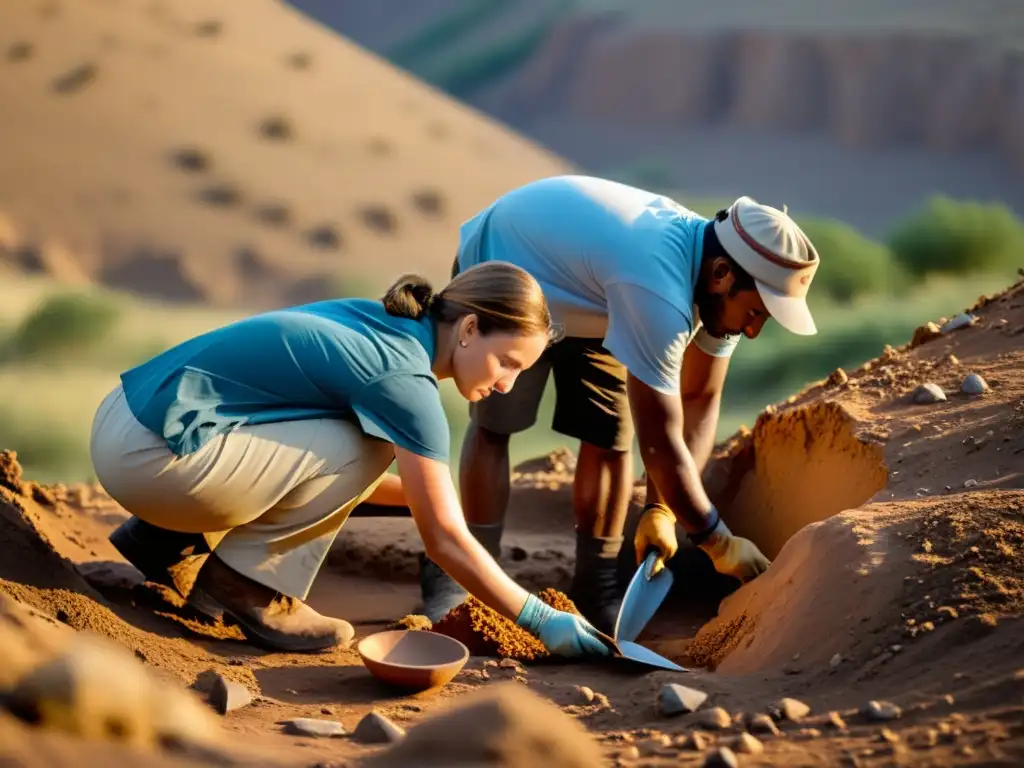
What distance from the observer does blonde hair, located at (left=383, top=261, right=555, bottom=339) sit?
272cm

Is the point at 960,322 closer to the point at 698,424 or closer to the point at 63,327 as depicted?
the point at 698,424

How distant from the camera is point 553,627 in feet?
8.87

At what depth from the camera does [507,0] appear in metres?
22.7

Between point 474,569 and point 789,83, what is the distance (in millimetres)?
16310

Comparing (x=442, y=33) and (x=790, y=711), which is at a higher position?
(x=442, y=33)

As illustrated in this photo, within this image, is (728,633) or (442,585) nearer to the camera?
(728,633)

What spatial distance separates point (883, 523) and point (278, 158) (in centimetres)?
968

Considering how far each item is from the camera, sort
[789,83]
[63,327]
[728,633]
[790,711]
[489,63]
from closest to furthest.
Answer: [790,711], [728,633], [63,327], [789,83], [489,63]

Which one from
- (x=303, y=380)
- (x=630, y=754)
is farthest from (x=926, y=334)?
(x=630, y=754)

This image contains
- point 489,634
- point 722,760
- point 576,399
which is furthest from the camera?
point 576,399

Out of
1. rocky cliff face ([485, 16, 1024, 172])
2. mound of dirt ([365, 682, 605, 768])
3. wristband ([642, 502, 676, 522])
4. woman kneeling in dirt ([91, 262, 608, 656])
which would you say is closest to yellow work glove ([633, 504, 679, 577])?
wristband ([642, 502, 676, 522])

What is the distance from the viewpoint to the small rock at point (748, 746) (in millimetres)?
2053

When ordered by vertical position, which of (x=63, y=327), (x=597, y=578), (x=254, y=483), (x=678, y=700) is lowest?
(x=63, y=327)

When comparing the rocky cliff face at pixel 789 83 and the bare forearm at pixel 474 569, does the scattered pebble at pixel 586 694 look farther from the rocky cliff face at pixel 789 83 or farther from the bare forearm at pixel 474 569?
the rocky cliff face at pixel 789 83
